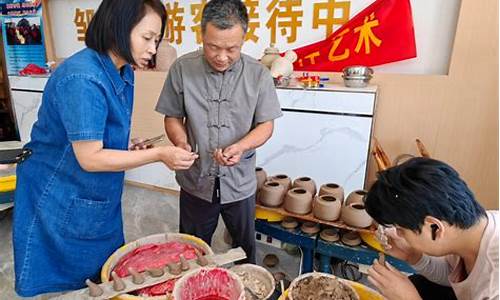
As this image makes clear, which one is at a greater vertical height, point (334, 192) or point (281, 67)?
point (281, 67)

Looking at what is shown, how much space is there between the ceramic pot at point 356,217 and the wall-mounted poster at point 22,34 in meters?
3.80

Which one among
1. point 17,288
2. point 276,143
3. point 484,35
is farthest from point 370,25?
point 17,288

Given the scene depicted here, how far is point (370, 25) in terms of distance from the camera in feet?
8.05

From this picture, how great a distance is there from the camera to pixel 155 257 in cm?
103

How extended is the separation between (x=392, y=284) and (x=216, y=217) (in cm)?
83

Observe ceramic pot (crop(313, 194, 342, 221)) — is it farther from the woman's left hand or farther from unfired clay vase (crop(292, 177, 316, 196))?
the woman's left hand

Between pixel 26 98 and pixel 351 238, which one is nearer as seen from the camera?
pixel 351 238

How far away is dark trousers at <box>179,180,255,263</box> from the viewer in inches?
58.1

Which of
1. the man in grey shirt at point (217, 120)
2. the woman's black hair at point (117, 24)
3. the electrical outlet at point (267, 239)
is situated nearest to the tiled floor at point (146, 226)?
the electrical outlet at point (267, 239)

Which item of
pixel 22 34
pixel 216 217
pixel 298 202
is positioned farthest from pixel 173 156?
pixel 22 34

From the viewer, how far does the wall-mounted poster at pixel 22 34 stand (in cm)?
368

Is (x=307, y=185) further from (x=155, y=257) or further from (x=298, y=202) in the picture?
(x=155, y=257)

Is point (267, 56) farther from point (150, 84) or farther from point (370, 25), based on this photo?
point (150, 84)

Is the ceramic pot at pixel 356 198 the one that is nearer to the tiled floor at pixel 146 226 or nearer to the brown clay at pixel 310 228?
the brown clay at pixel 310 228
